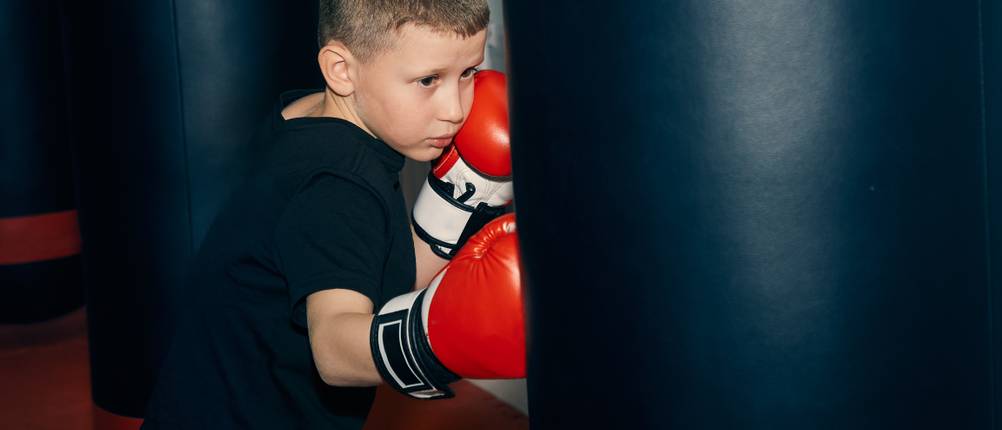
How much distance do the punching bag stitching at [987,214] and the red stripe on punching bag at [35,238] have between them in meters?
3.11

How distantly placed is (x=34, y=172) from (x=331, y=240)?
2659mm

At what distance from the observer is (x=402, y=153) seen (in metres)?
1.08

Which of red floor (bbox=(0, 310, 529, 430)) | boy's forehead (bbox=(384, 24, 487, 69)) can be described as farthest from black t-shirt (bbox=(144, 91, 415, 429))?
red floor (bbox=(0, 310, 529, 430))

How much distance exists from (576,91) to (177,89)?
1156 millimetres

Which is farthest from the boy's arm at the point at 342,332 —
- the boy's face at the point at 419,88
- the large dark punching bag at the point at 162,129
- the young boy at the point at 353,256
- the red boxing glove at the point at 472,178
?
the large dark punching bag at the point at 162,129

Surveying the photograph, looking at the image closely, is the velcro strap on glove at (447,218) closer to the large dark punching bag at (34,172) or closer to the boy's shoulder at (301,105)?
the boy's shoulder at (301,105)

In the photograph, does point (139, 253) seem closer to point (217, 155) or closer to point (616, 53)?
point (217, 155)

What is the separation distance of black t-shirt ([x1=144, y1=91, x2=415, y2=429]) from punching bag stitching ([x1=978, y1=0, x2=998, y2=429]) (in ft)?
1.57

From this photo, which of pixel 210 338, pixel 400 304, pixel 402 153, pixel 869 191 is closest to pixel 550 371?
pixel 400 304

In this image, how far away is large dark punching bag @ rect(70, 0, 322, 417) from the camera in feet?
5.52

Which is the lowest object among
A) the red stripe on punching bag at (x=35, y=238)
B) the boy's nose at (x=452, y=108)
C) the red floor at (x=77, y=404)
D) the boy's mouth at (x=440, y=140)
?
the red floor at (x=77, y=404)

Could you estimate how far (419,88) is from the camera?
993 mm

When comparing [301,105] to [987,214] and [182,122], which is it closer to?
[182,122]

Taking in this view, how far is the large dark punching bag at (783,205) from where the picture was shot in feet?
2.09
